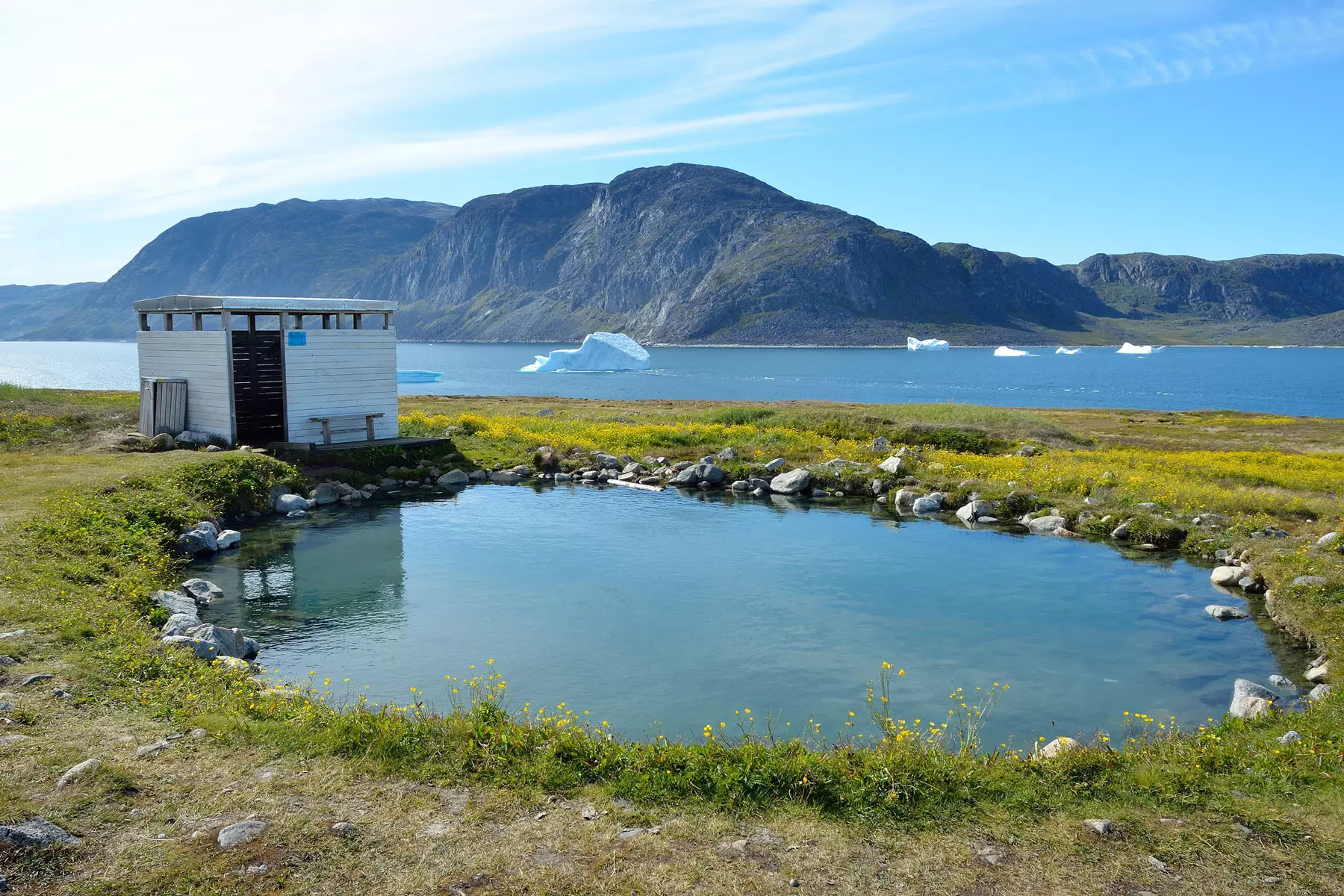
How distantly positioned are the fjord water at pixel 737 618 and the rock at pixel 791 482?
14.4 ft

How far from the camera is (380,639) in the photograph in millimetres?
16844

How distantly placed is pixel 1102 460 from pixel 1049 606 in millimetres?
17220

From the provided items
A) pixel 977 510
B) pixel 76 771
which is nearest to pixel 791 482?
pixel 977 510

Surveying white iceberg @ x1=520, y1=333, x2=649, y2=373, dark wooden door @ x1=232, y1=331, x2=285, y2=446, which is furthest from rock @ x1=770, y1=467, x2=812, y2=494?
white iceberg @ x1=520, y1=333, x2=649, y2=373

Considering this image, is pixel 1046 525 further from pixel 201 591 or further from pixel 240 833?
pixel 240 833

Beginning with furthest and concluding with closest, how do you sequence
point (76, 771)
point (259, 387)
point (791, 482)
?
point (791, 482)
point (259, 387)
point (76, 771)

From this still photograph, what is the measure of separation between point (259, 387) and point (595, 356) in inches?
4904

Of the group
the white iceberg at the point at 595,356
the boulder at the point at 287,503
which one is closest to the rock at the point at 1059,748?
the boulder at the point at 287,503

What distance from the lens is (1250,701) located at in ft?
39.0

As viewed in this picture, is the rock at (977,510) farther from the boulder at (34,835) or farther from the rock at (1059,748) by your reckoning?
the boulder at (34,835)

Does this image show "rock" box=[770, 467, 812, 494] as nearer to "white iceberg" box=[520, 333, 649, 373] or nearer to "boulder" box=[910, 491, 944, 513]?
"boulder" box=[910, 491, 944, 513]

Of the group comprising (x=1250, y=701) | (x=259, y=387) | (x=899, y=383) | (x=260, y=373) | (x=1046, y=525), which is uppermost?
(x=260, y=373)

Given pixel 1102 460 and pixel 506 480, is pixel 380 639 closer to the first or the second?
pixel 506 480

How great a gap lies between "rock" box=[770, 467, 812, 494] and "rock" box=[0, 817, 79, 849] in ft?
88.3
